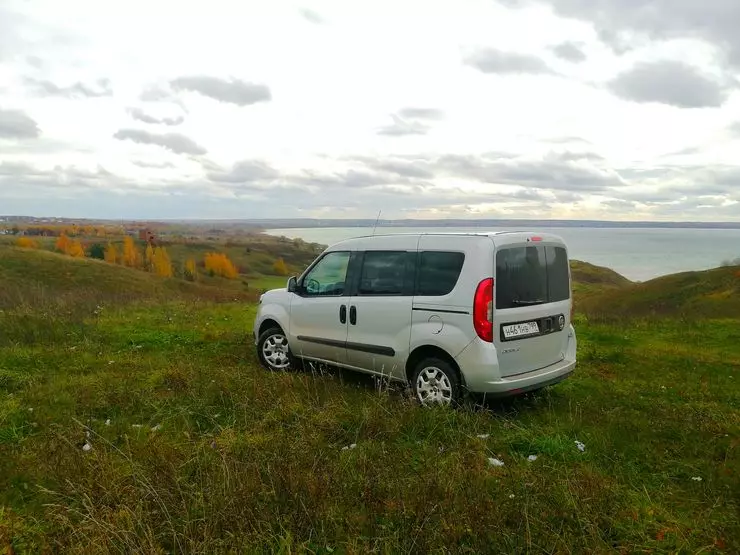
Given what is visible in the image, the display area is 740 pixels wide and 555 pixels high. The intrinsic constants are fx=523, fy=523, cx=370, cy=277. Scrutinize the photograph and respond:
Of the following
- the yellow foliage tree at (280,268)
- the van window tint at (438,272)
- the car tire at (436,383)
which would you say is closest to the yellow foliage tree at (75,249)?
the yellow foliage tree at (280,268)

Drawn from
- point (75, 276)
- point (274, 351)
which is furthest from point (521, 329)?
point (75, 276)

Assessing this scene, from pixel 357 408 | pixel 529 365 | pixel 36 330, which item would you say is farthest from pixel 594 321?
pixel 36 330

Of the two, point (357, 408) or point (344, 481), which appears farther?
point (357, 408)

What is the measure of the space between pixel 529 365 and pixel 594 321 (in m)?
11.5

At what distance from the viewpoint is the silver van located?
19.2 ft

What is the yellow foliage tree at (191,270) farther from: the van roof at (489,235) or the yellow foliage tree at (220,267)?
the van roof at (489,235)

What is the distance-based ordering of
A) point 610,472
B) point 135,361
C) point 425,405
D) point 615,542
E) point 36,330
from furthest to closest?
point 36,330
point 135,361
point 425,405
point 610,472
point 615,542

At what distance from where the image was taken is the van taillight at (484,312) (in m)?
5.76


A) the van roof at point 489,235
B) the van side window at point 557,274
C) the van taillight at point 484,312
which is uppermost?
the van roof at point 489,235

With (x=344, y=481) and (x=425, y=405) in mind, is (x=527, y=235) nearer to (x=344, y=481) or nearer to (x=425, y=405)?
(x=425, y=405)

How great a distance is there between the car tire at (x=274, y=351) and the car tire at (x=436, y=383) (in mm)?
2602

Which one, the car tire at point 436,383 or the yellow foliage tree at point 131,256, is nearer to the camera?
the car tire at point 436,383

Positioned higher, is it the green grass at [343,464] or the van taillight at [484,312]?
the van taillight at [484,312]

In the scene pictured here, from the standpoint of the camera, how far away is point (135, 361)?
28.9 feet
